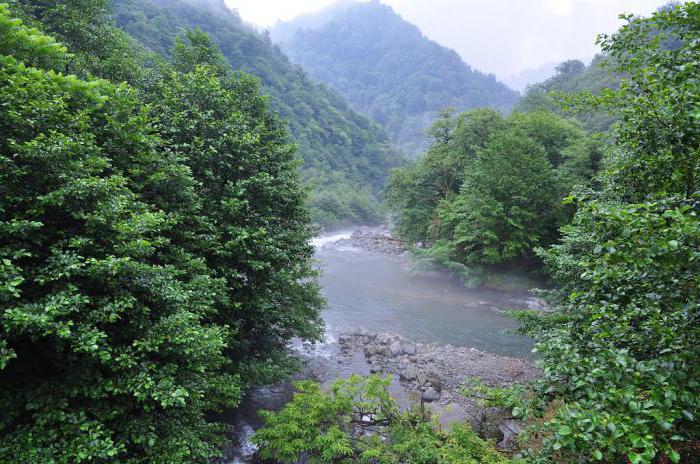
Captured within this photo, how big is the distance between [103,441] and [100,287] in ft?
8.14

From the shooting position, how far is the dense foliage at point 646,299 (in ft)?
11.4

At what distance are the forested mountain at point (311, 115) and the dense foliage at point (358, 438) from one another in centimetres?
4955

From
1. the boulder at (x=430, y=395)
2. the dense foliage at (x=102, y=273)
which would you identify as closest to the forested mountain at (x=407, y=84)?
the boulder at (x=430, y=395)

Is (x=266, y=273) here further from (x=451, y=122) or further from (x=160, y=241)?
(x=451, y=122)

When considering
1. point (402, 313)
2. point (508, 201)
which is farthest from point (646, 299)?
point (508, 201)

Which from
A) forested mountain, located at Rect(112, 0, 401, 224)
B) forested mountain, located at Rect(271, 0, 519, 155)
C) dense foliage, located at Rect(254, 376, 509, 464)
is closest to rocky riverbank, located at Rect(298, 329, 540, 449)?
dense foliage, located at Rect(254, 376, 509, 464)

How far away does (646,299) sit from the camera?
4406mm

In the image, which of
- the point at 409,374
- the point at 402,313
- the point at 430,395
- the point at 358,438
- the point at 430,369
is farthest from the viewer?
the point at 402,313

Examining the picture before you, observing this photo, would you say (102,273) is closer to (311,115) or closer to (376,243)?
(376,243)

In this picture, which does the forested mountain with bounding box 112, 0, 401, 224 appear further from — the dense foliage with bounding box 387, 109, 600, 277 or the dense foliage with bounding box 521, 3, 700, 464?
the dense foliage with bounding box 521, 3, 700, 464

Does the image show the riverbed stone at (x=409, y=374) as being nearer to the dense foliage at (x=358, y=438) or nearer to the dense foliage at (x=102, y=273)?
the dense foliage at (x=358, y=438)

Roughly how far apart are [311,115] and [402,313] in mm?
73672

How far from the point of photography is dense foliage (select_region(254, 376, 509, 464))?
8.55 metres

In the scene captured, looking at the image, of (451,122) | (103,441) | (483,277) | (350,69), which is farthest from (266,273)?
(350,69)
